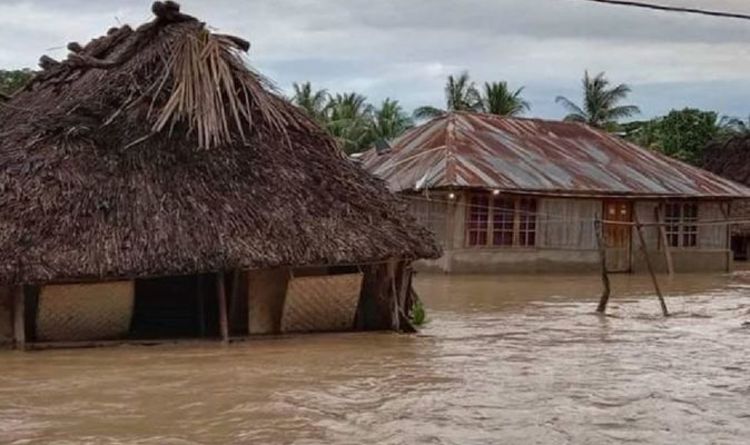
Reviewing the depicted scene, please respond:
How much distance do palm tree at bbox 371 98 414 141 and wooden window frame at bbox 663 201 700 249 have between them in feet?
46.3

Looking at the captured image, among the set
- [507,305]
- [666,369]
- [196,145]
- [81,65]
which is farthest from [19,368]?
[507,305]

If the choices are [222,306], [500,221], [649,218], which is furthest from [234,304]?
[649,218]

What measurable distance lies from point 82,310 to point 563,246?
56.9 ft

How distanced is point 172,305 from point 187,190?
9.47ft

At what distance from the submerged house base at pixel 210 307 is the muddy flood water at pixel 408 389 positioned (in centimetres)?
37

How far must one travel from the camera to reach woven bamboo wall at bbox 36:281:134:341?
11.8 meters

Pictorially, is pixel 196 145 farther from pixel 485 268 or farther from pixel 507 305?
pixel 485 268

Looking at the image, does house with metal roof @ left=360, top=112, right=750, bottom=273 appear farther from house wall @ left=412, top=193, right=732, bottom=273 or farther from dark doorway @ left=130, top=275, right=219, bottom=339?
dark doorway @ left=130, top=275, right=219, bottom=339

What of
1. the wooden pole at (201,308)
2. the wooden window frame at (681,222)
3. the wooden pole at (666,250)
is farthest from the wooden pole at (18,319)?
the wooden window frame at (681,222)

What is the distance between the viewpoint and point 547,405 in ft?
30.1

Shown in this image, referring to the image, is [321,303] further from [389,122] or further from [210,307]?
[389,122]

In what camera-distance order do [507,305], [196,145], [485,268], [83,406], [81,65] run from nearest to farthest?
[83,406], [196,145], [81,65], [507,305], [485,268]

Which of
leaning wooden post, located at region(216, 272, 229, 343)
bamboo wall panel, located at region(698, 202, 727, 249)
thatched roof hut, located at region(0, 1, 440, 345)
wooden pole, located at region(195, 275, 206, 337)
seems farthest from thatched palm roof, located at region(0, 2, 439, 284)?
bamboo wall panel, located at region(698, 202, 727, 249)

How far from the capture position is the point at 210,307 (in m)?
14.4
